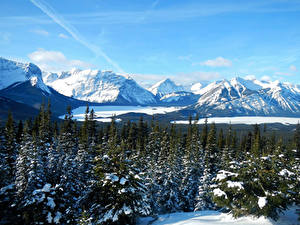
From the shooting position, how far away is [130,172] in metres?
15.4

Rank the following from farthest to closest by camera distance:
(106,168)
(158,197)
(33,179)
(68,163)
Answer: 1. (158,197)
2. (68,163)
3. (33,179)
4. (106,168)

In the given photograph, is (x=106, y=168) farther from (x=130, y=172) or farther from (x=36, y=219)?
(x=36, y=219)

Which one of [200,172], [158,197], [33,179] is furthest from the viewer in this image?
[200,172]

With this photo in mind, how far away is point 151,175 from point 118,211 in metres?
17.9

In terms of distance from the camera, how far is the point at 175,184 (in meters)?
33.7

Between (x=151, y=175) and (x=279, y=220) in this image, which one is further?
(x=151, y=175)

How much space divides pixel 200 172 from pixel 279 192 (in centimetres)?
2862

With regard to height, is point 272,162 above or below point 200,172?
above

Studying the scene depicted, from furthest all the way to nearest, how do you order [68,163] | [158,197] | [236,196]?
[158,197]
[68,163]
[236,196]

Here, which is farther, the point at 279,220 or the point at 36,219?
the point at 36,219

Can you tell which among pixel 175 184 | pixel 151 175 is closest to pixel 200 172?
pixel 175 184

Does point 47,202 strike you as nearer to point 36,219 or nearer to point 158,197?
point 36,219

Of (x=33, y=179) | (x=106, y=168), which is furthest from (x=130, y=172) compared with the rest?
Result: (x=33, y=179)

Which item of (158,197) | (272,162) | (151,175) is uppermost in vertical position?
(272,162)
